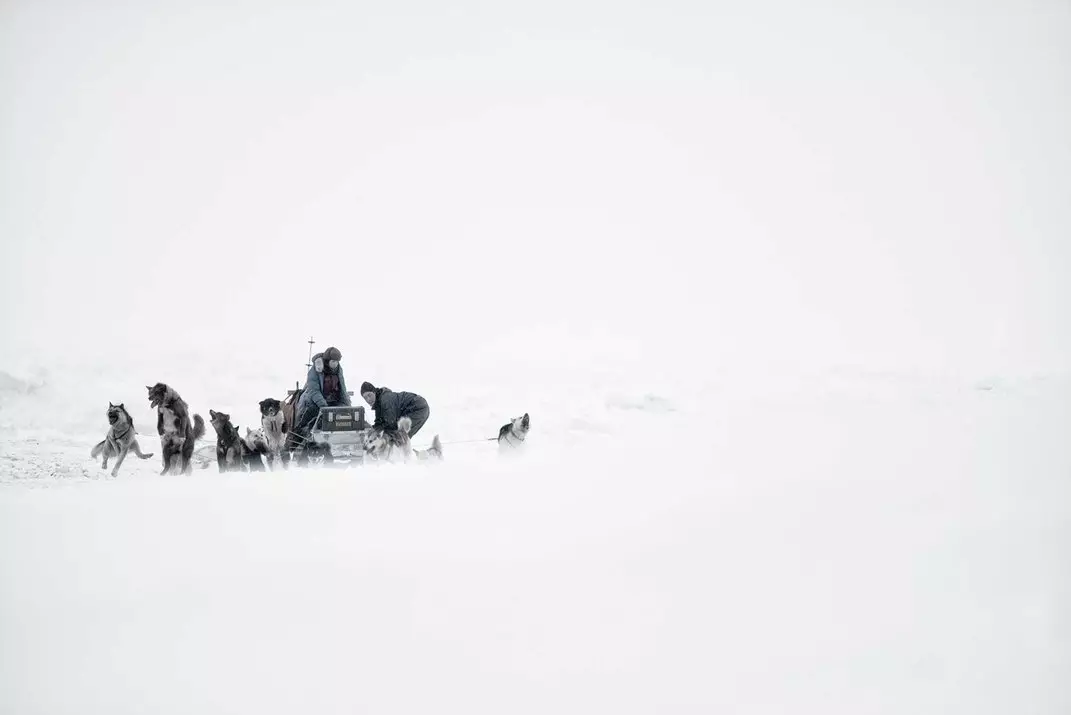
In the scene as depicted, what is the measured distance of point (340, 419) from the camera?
12.2 m

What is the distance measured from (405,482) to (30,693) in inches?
214

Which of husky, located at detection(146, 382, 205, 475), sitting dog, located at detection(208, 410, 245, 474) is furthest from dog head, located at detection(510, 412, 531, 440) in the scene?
husky, located at detection(146, 382, 205, 475)

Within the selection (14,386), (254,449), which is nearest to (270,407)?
(254,449)

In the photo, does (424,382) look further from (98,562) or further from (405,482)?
(98,562)

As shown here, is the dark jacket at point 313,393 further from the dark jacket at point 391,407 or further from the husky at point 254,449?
the dark jacket at point 391,407

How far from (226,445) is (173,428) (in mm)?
734

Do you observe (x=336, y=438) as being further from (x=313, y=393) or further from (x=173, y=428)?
(x=173, y=428)

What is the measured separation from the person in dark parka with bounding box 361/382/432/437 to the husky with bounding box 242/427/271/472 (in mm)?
1435

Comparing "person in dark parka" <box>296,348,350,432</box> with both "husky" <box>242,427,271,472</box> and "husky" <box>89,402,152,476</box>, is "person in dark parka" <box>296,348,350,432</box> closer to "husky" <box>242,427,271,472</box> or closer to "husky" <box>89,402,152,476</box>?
"husky" <box>242,427,271,472</box>

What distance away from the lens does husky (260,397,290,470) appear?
1252cm

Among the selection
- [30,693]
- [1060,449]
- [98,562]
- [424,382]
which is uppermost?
[424,382]

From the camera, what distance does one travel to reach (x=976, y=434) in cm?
1226

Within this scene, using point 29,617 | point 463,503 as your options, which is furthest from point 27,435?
point 29,617

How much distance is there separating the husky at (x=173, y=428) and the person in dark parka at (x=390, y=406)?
229cm
